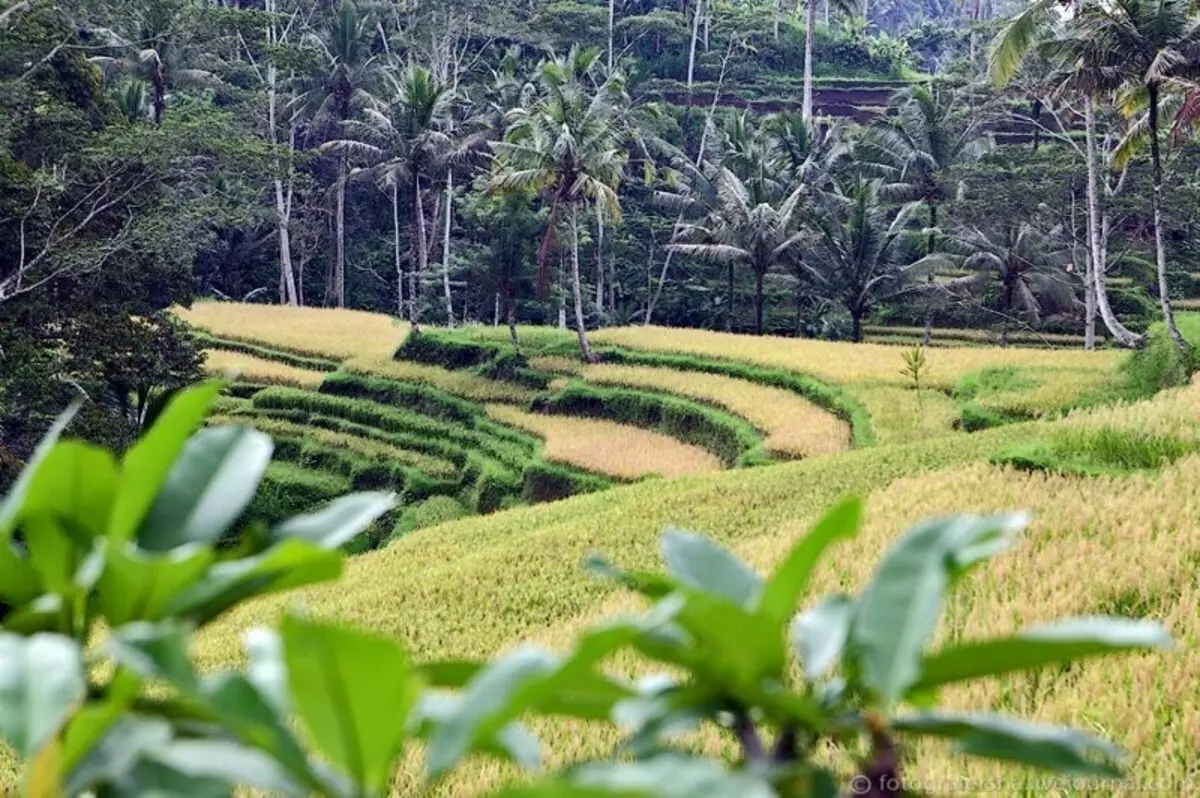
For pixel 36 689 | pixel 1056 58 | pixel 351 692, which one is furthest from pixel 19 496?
pixel 1056 58

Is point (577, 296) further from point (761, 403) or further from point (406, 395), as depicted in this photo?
point (761, 403)

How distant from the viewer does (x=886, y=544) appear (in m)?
4.91

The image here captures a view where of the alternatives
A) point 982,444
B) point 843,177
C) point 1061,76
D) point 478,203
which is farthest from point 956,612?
point 843,177

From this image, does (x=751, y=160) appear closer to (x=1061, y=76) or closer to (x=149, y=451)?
(x=1061, y=76)

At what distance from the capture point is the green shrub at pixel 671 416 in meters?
12.1

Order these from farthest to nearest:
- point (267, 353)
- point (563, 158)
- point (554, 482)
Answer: point (267, 353) → point (563, 158) → point (554, 482)

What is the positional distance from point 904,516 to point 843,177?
20462 mm

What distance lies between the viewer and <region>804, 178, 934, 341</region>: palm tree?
19.0 m

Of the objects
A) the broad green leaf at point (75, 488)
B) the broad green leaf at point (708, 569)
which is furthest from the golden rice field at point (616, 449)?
the broad green leaf at point (75, 488)

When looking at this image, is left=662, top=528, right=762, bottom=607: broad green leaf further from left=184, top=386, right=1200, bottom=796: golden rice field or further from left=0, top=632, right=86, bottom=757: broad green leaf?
left=184, top=386, right=1200, bottom=796: golden rice field

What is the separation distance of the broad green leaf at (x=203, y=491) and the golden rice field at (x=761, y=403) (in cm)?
1020

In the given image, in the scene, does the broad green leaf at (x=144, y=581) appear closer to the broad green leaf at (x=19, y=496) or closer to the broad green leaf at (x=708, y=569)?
the broad green leaf at (x=19, y=496)

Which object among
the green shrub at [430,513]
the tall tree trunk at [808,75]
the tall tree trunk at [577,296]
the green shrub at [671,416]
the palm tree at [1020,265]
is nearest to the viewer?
the green shrub at [671,416]

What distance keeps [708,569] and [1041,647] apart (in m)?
0.22
